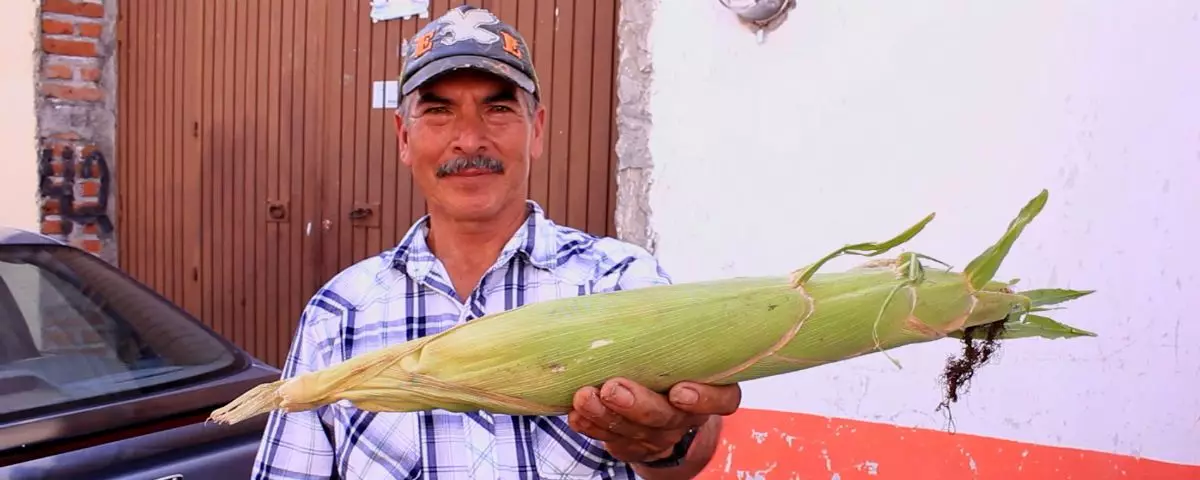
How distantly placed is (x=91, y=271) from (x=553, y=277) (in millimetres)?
2081

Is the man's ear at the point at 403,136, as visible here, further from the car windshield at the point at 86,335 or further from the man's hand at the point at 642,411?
the car windshield at the point at 86,335

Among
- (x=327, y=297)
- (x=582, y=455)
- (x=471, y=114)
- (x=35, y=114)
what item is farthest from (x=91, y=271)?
(x=35, y=114)

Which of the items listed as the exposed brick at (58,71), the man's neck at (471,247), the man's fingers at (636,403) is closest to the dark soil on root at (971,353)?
the man's fingers at (636,403)

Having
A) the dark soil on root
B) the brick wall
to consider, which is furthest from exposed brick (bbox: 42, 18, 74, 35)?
the dark soil on root

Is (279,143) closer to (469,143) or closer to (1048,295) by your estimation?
(469,143)

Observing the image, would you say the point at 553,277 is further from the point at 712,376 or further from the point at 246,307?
the point at 246,307

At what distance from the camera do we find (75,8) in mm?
6199

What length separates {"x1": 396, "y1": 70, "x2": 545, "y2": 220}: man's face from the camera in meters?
1.86

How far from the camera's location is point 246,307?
584cm

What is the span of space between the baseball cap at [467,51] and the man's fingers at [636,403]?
741 millimetres

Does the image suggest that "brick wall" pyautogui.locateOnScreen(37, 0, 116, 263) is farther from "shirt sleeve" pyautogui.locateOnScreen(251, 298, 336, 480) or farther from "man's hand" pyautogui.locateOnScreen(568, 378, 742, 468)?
"man's hand" pyautogui.locateOnScreen(568, 378, 742, 468)

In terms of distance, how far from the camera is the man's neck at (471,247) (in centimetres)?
189

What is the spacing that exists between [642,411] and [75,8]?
20.7 ft

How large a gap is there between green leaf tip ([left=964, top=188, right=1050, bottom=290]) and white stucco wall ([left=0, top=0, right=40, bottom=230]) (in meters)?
6.35
